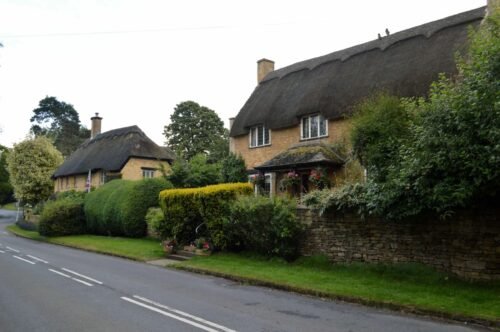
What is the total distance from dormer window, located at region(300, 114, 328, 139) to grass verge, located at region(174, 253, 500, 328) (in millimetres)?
9887

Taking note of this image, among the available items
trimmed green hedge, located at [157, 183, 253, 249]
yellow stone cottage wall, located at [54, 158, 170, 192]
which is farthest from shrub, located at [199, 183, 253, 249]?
yellow stone cottage wall, located at [54, 158, 170, 192]

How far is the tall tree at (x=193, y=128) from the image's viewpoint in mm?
55719

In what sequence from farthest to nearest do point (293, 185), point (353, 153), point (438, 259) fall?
point (293, 185), point (353, 153), point (438, 259)

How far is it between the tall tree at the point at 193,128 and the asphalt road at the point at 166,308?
4348 centimetres

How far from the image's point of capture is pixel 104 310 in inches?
314

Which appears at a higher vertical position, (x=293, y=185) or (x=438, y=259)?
(x=293, y=185)

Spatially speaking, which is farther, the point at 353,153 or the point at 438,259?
the point at 353,153

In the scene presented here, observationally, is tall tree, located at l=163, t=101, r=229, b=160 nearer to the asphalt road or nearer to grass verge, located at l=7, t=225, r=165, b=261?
grass verge, located at l=7, t=225, r=165, b=261

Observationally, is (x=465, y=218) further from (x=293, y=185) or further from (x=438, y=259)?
(x=293, y=185)

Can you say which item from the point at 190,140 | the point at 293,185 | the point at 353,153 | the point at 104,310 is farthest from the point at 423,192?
the point at 190,140

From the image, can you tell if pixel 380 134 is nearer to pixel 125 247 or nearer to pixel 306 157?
pixel 306 157

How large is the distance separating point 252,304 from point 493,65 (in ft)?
24.4

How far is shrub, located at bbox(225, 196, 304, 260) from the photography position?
13539 mm

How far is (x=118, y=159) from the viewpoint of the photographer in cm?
3644
